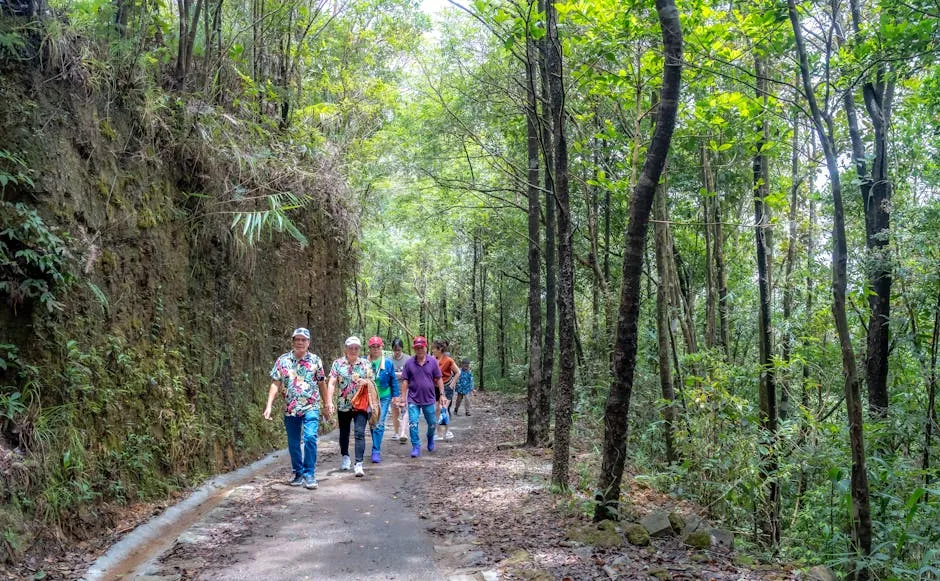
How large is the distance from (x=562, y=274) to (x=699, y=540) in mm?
3335

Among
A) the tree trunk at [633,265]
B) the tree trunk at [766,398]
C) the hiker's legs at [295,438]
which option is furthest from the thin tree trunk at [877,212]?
the hiker's legs at [295,438]

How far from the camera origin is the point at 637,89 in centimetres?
991

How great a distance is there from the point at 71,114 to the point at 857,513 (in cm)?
923

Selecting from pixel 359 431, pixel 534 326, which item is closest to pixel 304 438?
pixel 359 431

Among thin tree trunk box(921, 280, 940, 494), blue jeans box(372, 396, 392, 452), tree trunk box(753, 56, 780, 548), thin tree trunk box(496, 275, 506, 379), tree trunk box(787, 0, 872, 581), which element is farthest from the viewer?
thin tree trunk box(496, 275, 506, 379)

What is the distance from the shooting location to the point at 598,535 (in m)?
5.89

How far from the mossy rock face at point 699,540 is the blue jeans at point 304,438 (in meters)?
4.68

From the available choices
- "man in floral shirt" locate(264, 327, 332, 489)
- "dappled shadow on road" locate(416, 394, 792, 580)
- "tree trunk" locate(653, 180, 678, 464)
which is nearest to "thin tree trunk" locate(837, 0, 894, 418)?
"tree trunk" locate(653, 180, 678, 464)

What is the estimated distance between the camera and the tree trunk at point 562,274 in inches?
296

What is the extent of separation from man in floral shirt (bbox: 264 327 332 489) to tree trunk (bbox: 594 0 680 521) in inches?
151

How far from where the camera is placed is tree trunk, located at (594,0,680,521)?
5.68 metres

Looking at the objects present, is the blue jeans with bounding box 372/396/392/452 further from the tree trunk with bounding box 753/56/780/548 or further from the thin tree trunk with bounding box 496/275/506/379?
the thin tree trunk with bounding box 496/275/506/379

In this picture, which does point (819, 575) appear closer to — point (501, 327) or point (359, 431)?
point (359, 431)

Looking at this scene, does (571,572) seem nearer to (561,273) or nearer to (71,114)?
(561,273)
